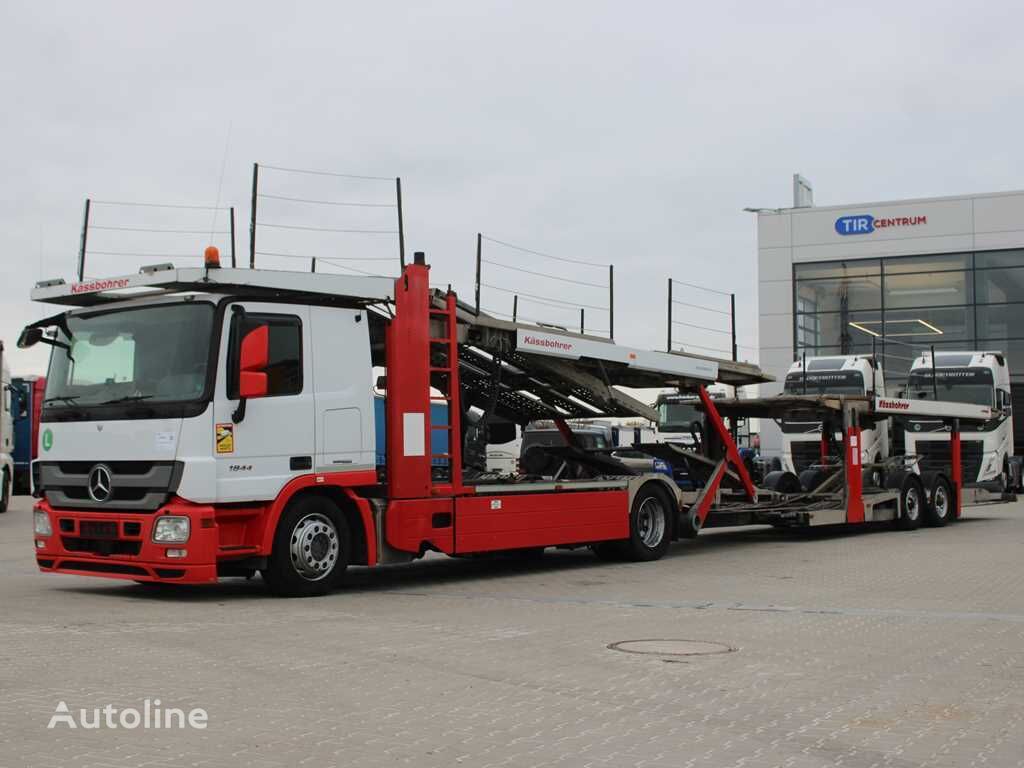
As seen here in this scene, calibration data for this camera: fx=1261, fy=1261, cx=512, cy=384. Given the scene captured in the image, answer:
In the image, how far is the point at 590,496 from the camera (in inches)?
570

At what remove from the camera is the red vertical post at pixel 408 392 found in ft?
40.3

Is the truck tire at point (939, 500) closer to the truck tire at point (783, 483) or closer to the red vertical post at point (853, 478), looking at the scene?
the red vertical post at point (853, 478)

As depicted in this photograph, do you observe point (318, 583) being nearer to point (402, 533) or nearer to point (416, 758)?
point (402, 533)

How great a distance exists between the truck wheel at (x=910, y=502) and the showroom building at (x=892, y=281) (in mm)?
19922

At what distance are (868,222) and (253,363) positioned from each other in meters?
37.4

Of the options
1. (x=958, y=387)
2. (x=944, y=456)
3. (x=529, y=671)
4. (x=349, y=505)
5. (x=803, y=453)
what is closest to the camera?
(x=529, y=671)

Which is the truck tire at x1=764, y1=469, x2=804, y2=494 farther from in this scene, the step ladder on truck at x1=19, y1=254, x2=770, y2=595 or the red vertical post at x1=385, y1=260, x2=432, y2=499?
the red vertical post at x1=385, y1=260, x2=432, y2=499

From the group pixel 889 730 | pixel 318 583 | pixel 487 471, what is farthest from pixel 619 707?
pixel 487 471

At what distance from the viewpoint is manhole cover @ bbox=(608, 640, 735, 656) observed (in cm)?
838

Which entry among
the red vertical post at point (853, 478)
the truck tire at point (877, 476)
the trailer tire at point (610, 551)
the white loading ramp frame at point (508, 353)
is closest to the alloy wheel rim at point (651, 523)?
the trailer tire at point (610, 551)

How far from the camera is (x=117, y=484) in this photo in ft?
35.8

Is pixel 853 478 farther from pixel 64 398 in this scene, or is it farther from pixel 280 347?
pixel 64 398

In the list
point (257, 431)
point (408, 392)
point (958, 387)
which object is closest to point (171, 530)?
point (257, 431)

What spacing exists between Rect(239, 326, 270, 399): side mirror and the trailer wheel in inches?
579
